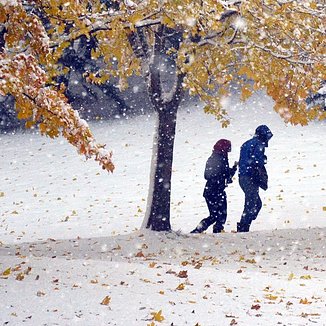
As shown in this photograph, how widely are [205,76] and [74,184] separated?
→ 8510 millimetres

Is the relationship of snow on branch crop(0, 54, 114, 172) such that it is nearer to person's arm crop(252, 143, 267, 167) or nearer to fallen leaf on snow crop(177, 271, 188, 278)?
fallen leaf on snow crop(177, 271, 188, 278)

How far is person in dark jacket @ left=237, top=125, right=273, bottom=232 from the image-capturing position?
12148 millimetres

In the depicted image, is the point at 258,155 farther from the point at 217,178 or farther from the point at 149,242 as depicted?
the point at 149,242

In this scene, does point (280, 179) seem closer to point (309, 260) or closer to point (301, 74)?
point (301, 74)

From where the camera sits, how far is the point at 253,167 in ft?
40.3

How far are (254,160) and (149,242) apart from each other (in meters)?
2.42

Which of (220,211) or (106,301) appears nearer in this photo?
(106,301)

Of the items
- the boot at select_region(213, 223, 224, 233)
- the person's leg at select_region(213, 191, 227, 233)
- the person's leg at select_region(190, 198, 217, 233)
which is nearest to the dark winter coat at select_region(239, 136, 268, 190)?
the person's leg at select_region(213, 191, 227, 233)

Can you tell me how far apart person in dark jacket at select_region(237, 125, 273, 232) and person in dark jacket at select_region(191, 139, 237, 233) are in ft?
1.10

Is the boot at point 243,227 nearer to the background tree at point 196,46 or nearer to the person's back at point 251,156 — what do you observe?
the person's back at point 251,156

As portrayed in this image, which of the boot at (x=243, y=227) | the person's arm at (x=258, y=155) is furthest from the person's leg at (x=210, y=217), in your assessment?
the person's arm at (x=258, y=155)

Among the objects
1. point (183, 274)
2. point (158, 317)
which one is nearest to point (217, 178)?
point (183, 274)

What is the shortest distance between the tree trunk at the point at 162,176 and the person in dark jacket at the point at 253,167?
1358 mm

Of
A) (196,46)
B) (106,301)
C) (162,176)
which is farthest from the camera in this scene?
(162,176)
